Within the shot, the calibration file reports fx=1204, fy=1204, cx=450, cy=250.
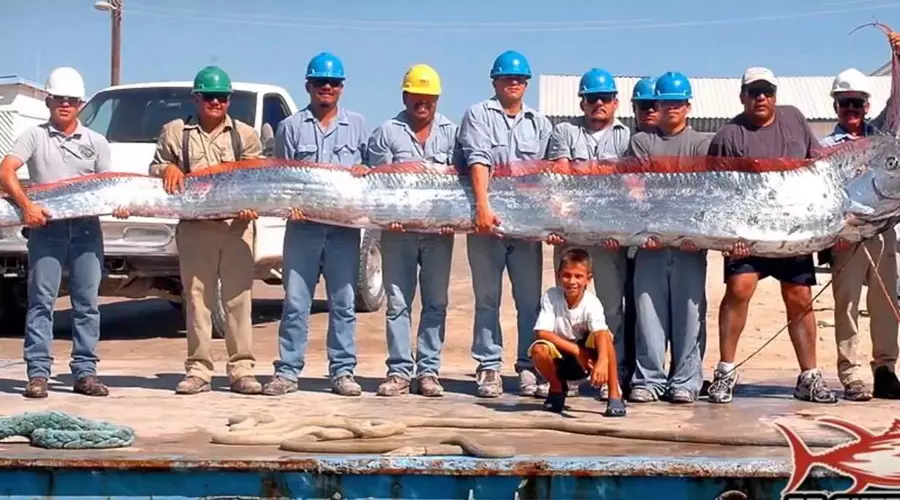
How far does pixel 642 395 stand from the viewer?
21.3 feet

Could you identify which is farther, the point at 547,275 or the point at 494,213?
the point at 547,275

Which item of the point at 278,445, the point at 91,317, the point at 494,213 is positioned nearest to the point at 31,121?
the point at 91,317

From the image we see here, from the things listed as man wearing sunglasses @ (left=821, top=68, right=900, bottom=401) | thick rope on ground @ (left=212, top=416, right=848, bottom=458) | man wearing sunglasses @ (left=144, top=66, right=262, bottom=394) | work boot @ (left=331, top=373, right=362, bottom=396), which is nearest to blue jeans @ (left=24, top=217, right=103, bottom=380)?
man wearing sunglasses @ (left=144, top=66, right=262, bottom=394)

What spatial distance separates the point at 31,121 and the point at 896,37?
47.9 feet

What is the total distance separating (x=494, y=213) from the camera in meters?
6.65

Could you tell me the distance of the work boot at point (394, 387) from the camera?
6.71 metres

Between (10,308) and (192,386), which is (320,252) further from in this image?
(10,308)

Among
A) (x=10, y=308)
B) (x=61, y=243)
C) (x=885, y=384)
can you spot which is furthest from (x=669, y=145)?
(x=10, y=308)

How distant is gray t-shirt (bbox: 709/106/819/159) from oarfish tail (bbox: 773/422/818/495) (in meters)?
1.91

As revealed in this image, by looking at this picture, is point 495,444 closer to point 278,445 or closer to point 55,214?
point 278,445

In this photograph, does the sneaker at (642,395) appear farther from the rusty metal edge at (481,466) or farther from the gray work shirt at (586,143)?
the rusty metal edge at (481,466)

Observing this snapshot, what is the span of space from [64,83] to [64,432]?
96.6 inches

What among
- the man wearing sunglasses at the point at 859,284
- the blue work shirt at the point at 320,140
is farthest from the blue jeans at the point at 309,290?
the man wearing sunglasses at the point at 859,284

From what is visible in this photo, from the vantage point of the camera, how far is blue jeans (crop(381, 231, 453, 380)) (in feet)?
22.6
